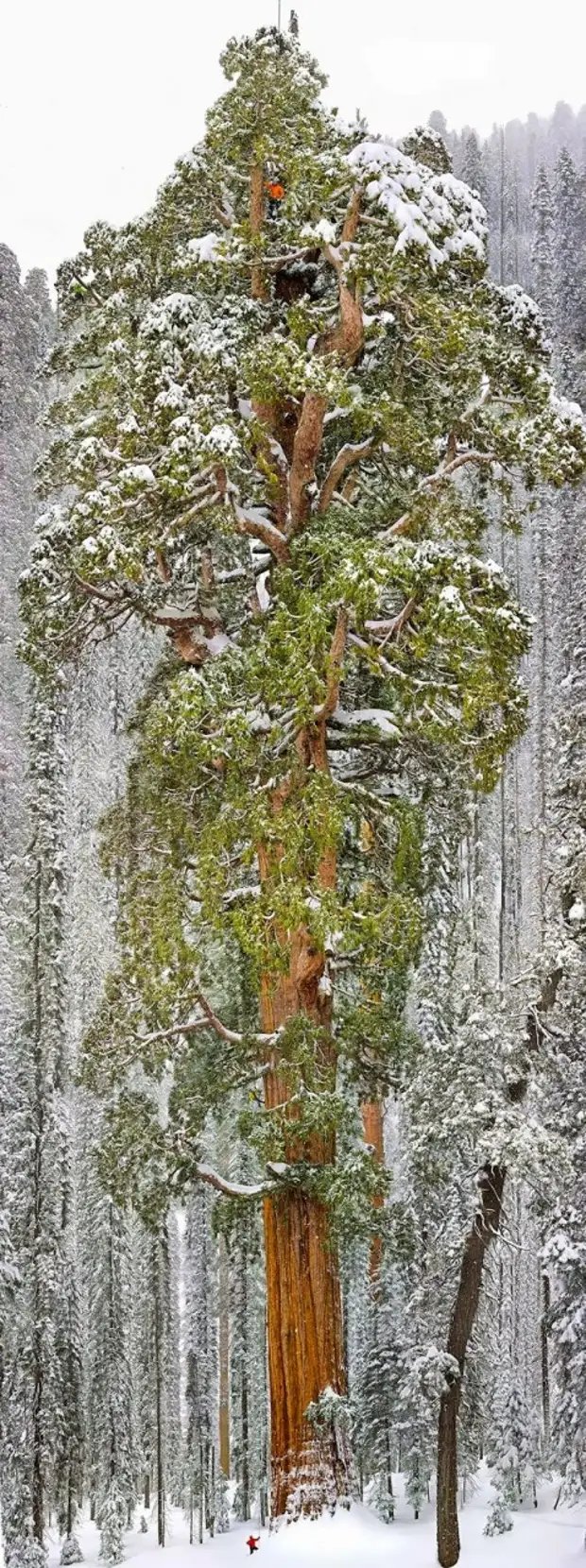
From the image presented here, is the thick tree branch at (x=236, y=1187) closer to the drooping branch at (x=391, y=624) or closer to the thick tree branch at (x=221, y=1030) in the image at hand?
the thick tree branch at (x=221, y=1030)

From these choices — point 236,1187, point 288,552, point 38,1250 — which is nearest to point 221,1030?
point 236,1187

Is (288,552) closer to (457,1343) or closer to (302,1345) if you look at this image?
(302,1345)

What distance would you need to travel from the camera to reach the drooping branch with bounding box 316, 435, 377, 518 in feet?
35.2

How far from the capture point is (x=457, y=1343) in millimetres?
12664

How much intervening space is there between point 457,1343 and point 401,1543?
2.48 meters

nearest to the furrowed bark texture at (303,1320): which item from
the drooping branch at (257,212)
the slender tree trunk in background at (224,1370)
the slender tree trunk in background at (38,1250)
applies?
the drooping branch at (257,212)

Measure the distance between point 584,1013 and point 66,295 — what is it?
306 inches

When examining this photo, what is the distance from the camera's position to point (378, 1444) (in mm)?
20312

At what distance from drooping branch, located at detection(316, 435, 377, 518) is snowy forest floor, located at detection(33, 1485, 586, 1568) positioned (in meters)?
6.89

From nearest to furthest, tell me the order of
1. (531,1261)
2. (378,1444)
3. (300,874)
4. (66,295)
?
(300,874) < (66,295) < (378,1444) < (531,1261)

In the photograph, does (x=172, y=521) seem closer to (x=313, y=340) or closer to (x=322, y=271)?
(x=313, y=340)

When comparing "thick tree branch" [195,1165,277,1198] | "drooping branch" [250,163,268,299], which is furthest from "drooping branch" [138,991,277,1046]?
"drooping branch" [250,163,268,299]

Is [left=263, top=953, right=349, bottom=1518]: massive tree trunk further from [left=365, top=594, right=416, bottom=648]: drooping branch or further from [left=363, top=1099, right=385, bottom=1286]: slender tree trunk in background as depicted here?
[left=363, top=1099, right=385, bottom=1286]: slender tree trunk in background

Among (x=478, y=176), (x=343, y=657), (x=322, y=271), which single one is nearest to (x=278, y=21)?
(x=322, y=271)
